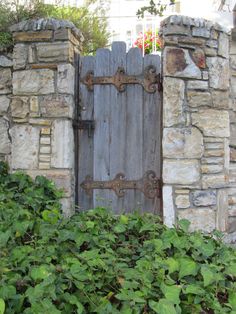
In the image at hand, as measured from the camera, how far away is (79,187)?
3986 millimetres

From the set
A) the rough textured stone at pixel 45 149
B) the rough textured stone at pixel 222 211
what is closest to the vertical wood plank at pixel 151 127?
the rough textured stone at pixel 222 211

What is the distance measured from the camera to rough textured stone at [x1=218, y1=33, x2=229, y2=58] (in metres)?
3.92

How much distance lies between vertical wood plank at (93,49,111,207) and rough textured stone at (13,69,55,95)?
1.37ft

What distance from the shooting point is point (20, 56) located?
3.86 m

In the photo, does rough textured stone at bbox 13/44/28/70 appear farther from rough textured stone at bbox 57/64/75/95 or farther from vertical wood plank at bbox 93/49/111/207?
vertical wood plank at bbox 93/49/111/207

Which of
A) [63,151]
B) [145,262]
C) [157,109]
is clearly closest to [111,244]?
[145,262]

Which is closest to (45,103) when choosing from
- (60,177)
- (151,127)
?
(60,177)

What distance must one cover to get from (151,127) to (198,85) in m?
0.52

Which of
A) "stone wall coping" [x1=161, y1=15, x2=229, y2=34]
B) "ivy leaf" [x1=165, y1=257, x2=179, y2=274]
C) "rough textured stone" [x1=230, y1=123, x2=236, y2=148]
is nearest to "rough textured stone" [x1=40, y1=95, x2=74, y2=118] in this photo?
"stone wall coping" [x1=161, y1=15, x2=229, y2=34]

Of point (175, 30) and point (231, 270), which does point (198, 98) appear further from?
point (231, 270)

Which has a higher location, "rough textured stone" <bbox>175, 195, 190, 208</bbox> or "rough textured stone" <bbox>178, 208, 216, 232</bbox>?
"rough textured stone" <bbox>175, 195, 190, 208</bbox>

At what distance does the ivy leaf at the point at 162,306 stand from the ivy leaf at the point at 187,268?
8.0 inches

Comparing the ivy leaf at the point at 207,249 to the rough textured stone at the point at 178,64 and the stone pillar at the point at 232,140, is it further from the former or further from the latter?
the stone pillar at the point at 232,140

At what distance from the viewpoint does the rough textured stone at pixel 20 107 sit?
3818mm
